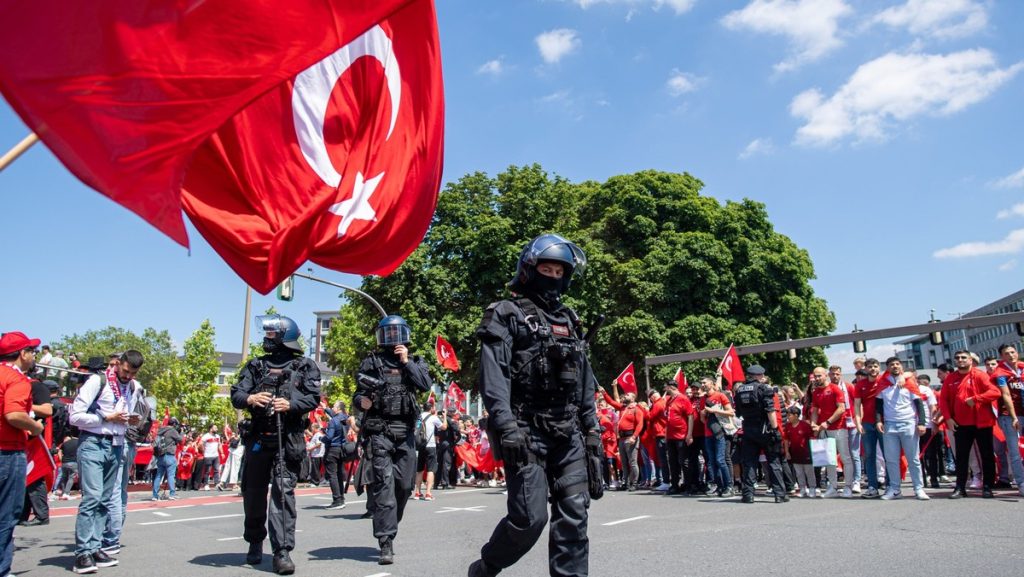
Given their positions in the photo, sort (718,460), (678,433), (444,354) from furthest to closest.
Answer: (444,354) → (678,433) → (718,460)

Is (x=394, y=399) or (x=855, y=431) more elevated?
(x=394, y=399)

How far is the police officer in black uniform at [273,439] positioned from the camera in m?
6.07

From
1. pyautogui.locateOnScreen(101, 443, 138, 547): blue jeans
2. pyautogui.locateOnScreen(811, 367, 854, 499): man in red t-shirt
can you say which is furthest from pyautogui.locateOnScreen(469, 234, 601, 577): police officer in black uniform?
pyautogui.locateOnScreen(811, 367, 854, 499): man in red t-shirt

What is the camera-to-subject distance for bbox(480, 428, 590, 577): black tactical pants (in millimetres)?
3918

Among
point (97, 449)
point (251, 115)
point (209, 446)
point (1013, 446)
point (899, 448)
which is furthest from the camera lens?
point (209, 446)

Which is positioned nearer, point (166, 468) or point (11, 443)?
point (11, 443)

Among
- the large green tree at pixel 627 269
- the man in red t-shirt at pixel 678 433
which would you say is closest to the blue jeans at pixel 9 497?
the man in red t-shirt at pixel 678 433

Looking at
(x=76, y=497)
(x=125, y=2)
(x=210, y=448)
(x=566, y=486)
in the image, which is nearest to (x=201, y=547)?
(x=566, y=486)

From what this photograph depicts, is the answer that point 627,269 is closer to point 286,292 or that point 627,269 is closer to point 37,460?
point 286,292

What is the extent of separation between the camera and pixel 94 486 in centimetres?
637

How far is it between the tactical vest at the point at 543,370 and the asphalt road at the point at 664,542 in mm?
1933

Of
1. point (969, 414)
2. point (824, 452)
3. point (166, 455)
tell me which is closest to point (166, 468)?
point (166, 455)

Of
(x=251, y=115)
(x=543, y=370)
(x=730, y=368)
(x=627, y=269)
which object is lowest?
(x=543, y=370)

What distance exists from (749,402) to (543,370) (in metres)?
7.82
